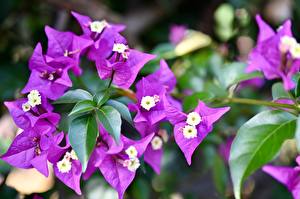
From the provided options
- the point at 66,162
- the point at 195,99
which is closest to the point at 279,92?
the point at 195,99

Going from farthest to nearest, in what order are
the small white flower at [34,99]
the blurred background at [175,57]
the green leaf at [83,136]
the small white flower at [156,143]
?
1. the blurred background at [175,57]
2. the small white flower at [156,143]
3. the small white flower at [34,99]
4. the green leaf at [83,136]

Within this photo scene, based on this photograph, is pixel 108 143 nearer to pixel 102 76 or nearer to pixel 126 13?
pixel 102 76

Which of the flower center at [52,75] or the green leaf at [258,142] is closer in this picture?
the green leaf at [258,142]

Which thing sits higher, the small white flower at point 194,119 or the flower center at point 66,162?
the small white flower at point 194,119

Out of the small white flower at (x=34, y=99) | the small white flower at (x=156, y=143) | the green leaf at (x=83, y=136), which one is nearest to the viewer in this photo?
the green leaf at (x=83, y=136)

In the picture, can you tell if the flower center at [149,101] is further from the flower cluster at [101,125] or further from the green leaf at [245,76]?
the green leaf at [245,76]

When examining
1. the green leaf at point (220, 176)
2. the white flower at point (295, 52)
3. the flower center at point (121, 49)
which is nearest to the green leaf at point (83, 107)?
the flower center at point (121, 49)

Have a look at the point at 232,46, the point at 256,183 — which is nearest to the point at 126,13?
the point at 232,46
